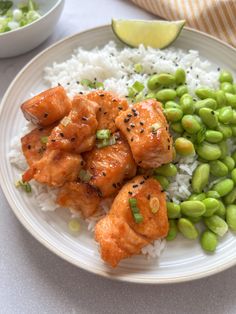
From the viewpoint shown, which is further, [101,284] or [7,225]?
[7,225]

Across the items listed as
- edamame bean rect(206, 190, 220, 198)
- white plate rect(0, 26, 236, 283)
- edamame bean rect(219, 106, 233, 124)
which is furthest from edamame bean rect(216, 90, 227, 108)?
white plate rect(0, 26, 236, 283)

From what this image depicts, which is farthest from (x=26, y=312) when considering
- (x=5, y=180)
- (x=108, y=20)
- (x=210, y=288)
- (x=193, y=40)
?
(x=108, y=20)

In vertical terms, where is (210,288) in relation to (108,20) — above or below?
below

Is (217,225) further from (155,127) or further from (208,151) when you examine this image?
(155,127)

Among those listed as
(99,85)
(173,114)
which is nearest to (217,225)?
(173,114)

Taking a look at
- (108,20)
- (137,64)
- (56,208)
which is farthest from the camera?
(108,20)

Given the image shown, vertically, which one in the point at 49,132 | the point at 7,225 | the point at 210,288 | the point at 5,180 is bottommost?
the point at 210,288

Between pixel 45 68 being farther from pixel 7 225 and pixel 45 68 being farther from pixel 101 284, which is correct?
pixel 101 284
